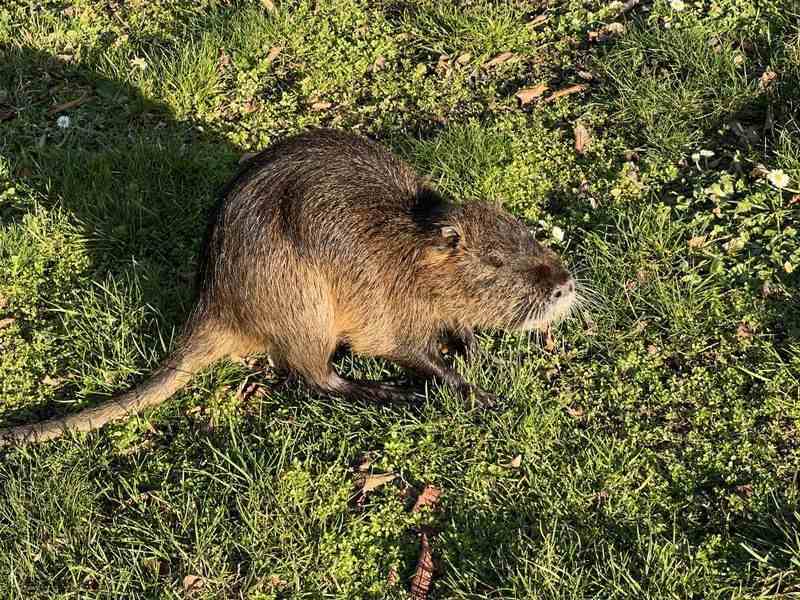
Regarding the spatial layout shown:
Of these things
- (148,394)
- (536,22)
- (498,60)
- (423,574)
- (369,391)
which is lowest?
(423,574)

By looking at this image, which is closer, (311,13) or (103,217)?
(103,217)

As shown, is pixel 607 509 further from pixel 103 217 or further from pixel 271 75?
pixel 271 75

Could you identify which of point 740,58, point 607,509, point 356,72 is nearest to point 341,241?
point 607,509

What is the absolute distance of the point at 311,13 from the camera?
5016 millimetres

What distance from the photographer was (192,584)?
2.84m

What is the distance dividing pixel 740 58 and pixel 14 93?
12.5ft

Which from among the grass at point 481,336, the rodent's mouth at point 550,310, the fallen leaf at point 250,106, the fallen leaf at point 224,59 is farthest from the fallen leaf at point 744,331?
the fallen leaf at point 224,59

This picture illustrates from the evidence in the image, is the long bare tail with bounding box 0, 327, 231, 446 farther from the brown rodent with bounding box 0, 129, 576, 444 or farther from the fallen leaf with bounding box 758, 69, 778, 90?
the fallen leaf with bounding box 758, 69, 778, 90

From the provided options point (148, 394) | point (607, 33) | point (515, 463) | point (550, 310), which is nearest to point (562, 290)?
point (550, 310)

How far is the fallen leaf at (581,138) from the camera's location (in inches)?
162

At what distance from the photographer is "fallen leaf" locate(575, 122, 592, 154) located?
4113mm

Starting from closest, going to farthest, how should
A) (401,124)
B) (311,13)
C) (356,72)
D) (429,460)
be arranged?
(429,460) → (401,124) → (356,72) → (311,13)

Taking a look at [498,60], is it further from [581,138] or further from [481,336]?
[481,336]

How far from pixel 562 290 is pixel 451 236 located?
45cm
